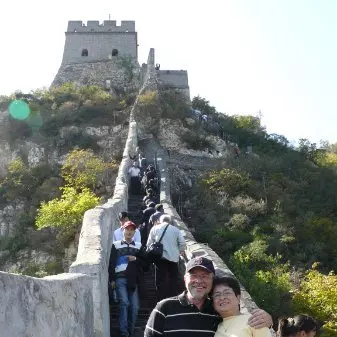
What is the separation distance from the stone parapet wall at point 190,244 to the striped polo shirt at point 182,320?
604mm

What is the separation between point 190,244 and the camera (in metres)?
9.58

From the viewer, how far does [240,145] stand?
1549 inches

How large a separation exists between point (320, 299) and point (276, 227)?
6.10m

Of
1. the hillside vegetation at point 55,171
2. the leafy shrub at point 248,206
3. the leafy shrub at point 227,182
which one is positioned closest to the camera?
the hillside vegetation at point 55,171

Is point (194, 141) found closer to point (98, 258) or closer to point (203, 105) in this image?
point (203, 105)

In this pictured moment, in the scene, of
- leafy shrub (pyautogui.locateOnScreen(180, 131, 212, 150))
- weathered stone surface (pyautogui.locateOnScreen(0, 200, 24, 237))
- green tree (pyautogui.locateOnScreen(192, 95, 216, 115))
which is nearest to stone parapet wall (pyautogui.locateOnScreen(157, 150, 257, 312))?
leafy shrub (pyautogui.locateOnScreen(180, 131, 212, 150))

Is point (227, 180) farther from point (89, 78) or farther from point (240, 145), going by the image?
point (89, 78)

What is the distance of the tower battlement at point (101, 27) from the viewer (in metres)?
52.1

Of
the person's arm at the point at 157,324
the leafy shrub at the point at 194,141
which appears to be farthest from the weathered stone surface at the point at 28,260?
the person's arm at the point at 157,324

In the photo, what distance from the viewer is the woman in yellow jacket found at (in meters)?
3.46

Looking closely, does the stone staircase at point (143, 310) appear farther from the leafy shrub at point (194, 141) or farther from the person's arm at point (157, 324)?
the leafy shrub at point (194, 141)

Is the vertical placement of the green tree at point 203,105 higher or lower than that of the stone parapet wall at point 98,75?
lower

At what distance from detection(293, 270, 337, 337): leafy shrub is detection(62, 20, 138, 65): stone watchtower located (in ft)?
127

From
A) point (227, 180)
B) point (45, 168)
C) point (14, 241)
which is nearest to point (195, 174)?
point (227, 180)
